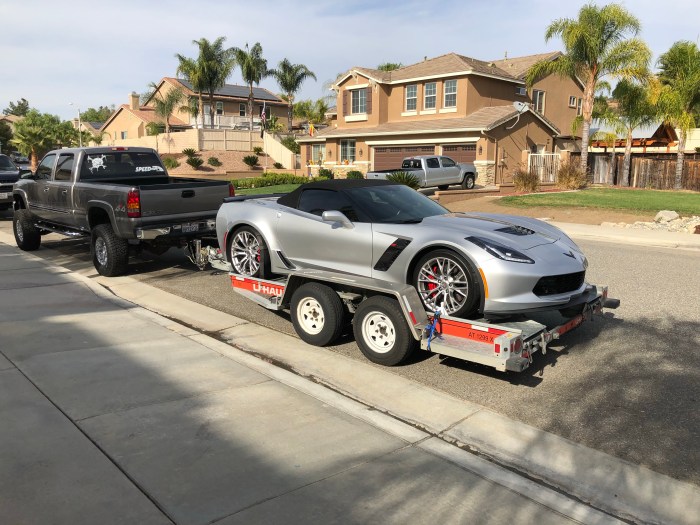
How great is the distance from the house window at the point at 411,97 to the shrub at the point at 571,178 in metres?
10.7

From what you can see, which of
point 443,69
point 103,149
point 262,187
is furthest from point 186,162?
point 103,149

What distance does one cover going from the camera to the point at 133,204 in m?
8.53

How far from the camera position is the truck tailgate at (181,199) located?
28.5 ft

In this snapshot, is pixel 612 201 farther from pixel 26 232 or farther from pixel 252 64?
pixel 252 64

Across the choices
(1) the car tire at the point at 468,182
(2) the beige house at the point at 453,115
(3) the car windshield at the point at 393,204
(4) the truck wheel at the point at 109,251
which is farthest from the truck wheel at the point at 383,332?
(2) the beige house at the point at 453,115

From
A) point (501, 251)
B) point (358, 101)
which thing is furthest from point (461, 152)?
point (501, 251)

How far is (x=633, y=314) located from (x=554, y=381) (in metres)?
2.62

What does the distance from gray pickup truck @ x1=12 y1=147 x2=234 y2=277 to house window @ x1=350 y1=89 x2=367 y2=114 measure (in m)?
27.6

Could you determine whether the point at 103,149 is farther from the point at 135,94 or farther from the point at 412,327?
the point at 135,94

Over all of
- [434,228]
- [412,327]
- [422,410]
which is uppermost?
[434,228]

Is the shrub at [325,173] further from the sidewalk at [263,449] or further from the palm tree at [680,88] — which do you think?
the sidewalk at [263,449]

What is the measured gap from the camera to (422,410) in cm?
461

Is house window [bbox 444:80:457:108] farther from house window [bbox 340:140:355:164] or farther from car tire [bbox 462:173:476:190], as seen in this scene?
house window [bbox 340:140:355:164]

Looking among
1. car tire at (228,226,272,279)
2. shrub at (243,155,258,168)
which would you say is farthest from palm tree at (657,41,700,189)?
shrub at (243,155,258,168)
